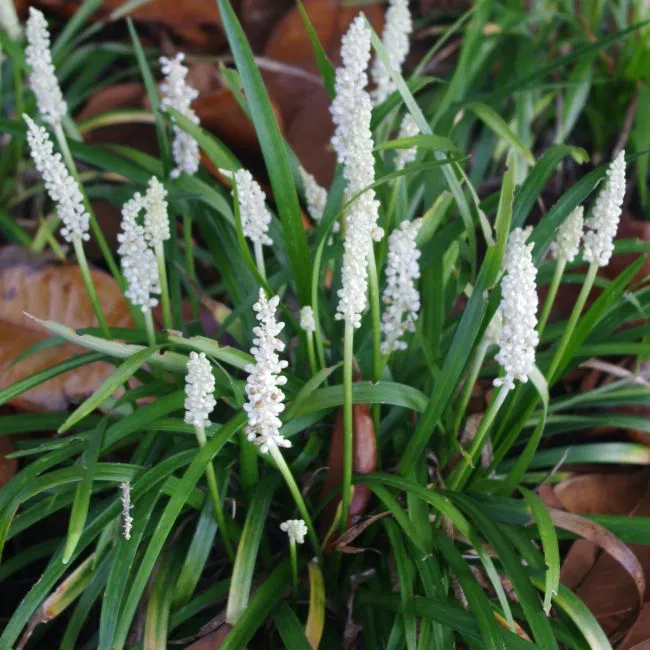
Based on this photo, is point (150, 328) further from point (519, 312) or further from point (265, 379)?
point (519, 312)

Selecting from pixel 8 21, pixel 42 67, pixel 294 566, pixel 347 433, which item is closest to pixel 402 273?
pixel 347 433

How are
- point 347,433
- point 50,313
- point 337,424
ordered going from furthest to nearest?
1. point 50,313
2. point 337,424
3. point 347,433

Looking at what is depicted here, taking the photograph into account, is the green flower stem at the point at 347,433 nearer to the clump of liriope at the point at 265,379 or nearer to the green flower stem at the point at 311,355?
the green flower stem at the point at 311,355

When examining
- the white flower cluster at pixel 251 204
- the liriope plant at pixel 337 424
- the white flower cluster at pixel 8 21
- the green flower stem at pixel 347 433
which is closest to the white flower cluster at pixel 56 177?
the liriope plant at pixel 337 424

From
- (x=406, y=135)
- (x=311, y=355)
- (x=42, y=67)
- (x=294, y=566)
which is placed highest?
(x=42, y=67)

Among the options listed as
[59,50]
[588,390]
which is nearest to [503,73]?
[588,390]

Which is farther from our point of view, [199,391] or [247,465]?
[247,465]
